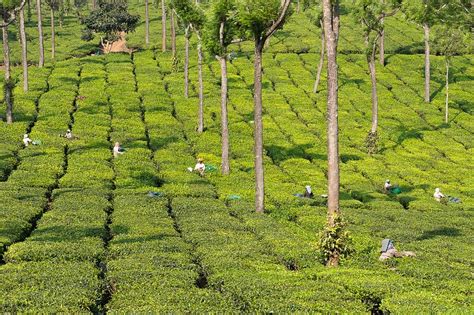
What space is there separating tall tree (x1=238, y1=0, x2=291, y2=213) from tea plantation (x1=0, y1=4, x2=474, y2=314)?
274cm

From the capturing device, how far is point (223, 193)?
44.6 metres

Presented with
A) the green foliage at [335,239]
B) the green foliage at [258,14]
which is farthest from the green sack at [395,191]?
the green foliage at [335,239]

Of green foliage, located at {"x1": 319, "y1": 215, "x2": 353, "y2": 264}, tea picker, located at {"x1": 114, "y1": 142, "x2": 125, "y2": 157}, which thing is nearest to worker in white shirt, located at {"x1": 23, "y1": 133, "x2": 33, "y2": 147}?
tea picker, located at {"x1": 114, "y1": 142, "x2": 125, "y2": 157}

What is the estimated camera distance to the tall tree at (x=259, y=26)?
3647cm

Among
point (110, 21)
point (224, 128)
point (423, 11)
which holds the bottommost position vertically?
point (224, 128)

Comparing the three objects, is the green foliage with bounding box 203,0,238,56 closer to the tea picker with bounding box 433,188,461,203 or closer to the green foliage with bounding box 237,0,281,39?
the green foliage with bounding box 237,0,281,39

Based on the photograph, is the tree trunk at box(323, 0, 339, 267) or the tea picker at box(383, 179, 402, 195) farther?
the tea picker at box(383, 179, 402, 195)

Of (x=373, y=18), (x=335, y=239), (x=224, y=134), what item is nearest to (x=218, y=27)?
(x=224, y=134)

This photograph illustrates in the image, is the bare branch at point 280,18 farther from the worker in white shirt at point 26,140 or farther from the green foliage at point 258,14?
the worker in white shirt at point 26,140

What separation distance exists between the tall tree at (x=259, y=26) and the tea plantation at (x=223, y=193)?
8.99ft

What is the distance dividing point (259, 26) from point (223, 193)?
12.9m

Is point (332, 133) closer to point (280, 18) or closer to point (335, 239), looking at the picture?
point (335, 239)

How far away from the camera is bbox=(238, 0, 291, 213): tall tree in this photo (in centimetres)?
3647

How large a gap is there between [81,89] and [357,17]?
34149 mm
